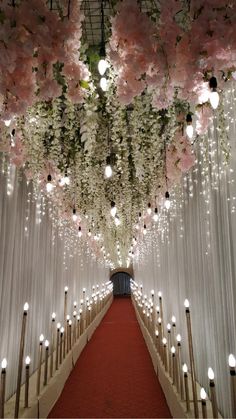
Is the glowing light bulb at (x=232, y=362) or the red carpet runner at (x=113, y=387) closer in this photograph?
the glowing light bulb at (x=232, y=362)

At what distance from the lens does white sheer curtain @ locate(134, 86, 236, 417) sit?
87.4 inches

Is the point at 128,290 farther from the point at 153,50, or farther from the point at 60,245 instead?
the point at 153,50

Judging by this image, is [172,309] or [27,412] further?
[172,309]

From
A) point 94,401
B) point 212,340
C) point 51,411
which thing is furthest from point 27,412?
point 212,340

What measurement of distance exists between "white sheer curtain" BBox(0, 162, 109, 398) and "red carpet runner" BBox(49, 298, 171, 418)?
2.19 feet

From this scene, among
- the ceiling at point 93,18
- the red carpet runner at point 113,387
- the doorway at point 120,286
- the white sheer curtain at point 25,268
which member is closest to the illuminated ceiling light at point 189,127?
the white sheer curtain at point 25,268

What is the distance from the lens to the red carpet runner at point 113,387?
3184mm

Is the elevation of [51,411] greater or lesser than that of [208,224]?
lesser

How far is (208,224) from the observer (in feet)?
9.17

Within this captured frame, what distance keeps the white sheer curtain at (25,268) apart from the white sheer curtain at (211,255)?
1.84m

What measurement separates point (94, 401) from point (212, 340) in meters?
1.63

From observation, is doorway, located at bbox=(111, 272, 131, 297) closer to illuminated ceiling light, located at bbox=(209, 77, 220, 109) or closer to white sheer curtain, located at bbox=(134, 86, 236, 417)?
white sheer curtain, located at bbox=(134, 86, 236, 417)

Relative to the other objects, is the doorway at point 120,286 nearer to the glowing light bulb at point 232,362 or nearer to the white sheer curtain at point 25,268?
the white sheer curtain at point 25,268

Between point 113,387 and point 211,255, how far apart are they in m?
2.28
